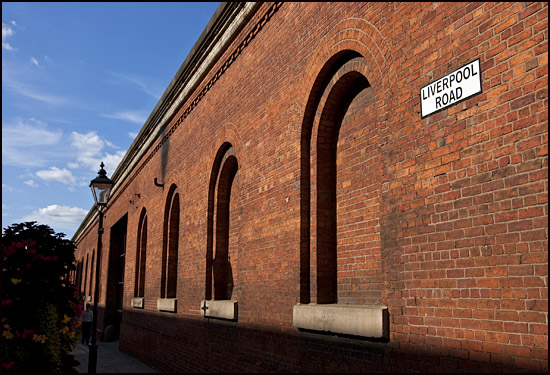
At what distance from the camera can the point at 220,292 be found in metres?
9.30

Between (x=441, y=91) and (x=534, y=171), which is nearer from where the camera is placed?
(x=534, y=171)

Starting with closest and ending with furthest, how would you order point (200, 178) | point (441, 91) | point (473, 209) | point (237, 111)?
1. point (473, 209)
2. point (441, 91)
3. point (237, 111)
4. point (200, 178)

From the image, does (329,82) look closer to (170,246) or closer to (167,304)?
(167,304)

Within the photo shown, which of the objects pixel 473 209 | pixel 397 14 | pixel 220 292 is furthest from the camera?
pixel 220 292

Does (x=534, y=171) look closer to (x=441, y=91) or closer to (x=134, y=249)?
(x=441, y=91)

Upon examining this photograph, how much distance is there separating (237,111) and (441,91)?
486 centimetres

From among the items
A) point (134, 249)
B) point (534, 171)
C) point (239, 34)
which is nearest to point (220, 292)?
point (239, 34)

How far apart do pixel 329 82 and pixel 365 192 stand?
1.50 m

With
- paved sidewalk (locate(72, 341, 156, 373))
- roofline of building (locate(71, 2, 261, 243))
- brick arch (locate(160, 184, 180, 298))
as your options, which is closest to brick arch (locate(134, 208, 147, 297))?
paved sidewalk (locate(72, 341, 156, 373))

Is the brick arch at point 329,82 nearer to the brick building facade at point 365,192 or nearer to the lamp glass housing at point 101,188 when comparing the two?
the brick building facade at point 365,192

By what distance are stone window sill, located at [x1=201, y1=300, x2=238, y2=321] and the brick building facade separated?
0.04 m

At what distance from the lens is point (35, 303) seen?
7.42 metres

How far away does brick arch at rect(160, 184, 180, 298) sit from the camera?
1256cm

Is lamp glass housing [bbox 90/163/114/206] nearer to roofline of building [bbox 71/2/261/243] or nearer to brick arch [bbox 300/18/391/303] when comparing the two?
roofline of building [bbox 71/2/261/243]
